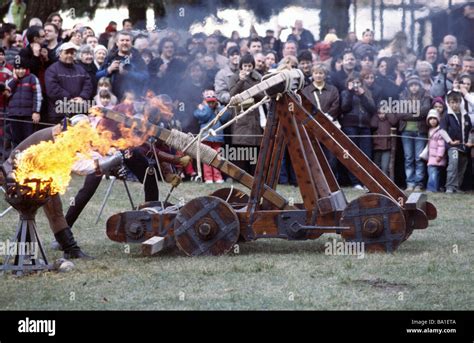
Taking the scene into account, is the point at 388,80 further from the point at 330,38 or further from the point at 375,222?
the point at 375,222

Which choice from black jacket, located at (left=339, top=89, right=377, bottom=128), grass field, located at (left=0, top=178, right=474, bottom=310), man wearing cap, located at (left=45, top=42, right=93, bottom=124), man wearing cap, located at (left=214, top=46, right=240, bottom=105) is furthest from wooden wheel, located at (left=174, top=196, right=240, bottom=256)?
black jacket, located at (left=339, top=89, right=377, bottom=128)

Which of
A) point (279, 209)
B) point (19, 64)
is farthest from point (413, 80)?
point (279, 209)

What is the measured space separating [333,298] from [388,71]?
363 inches

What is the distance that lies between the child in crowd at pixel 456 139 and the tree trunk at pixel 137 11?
6489 millimetres

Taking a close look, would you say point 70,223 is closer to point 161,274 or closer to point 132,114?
point 132,114

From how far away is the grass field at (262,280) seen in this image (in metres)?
8.73

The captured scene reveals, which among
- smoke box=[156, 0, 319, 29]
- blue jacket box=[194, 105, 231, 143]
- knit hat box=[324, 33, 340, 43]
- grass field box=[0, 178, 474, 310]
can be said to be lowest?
grass field box=[0, 178, 474, 310]

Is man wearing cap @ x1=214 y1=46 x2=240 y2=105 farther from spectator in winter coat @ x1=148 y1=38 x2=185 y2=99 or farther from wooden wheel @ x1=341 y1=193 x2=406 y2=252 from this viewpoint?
wooden wheel @ x1=341 y1=193 x2=406 y2=252

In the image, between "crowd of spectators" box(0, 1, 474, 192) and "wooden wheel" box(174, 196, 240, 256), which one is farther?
"crowd of spectators" box(0, 1, 474, 192)

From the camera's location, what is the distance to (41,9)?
21828mm

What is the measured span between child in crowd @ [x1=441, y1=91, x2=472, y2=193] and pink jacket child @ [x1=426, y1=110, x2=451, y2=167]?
0.27ft

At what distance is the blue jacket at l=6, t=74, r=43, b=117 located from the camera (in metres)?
16.6

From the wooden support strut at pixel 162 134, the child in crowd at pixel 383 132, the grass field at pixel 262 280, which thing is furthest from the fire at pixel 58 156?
the child in crowd at pixel 383 132

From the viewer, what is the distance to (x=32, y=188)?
9875mm
